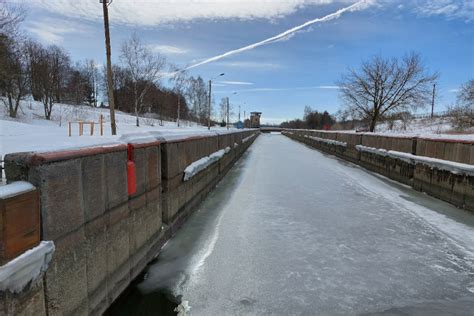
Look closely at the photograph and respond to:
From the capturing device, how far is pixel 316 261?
534 cm

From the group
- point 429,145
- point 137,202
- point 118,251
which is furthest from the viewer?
point 429,145

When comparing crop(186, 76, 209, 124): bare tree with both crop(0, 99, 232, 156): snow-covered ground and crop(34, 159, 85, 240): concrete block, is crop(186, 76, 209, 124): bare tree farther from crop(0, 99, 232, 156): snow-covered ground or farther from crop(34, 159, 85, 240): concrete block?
crop(34, 159, 85, 240): concrete block

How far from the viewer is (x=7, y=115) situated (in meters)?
45.9

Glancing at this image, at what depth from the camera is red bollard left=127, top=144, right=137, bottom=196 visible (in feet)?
15.9

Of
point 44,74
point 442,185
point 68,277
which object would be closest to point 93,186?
point 68,277

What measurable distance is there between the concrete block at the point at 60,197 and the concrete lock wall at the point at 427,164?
8800 millimetres

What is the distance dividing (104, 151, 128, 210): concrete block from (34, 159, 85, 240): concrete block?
65cm

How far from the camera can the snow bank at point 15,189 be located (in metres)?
2.51

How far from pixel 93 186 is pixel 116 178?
2.02 feet

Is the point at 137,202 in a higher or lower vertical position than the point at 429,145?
lower

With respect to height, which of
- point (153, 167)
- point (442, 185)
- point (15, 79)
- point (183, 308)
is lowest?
point (183, 308)

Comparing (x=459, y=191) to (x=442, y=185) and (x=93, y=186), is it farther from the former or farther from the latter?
(x=93, y=186)

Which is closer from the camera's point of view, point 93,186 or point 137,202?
point 93,186

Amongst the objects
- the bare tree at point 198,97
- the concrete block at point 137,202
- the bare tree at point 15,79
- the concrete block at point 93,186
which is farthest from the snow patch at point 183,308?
the bare tree at point 198,97
